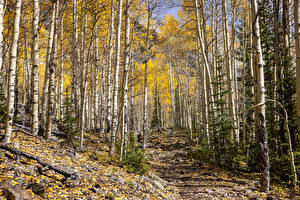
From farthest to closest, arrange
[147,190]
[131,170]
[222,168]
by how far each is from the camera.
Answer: [222,168] → [131,170] → [147,190]

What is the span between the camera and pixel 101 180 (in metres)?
4.73

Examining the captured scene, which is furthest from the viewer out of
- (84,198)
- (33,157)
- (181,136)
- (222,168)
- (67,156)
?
(181,136)

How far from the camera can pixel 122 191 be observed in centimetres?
448

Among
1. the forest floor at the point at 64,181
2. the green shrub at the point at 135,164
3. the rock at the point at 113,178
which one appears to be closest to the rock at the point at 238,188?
the forest floor at the point at 64,181

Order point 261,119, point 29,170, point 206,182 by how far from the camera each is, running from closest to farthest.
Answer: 1. point 29,170
2. point 261,119
3. point 206,182

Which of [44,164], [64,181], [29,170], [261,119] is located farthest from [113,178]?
[261,119]

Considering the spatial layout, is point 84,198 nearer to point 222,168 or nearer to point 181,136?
point 222,168

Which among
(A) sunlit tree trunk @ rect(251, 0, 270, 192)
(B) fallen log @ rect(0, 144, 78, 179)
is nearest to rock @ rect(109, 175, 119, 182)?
(B) fallen log @ rect(0, 144, 78, 179)

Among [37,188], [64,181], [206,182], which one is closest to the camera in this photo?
[37,188]

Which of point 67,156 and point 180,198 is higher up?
point 67,156

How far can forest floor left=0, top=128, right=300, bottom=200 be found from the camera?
3.35 metres

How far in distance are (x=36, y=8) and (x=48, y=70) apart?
75.8 inches

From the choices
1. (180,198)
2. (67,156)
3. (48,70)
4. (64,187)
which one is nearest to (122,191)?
(64,187)

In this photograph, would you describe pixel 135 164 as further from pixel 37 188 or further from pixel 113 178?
pixel 37 188
